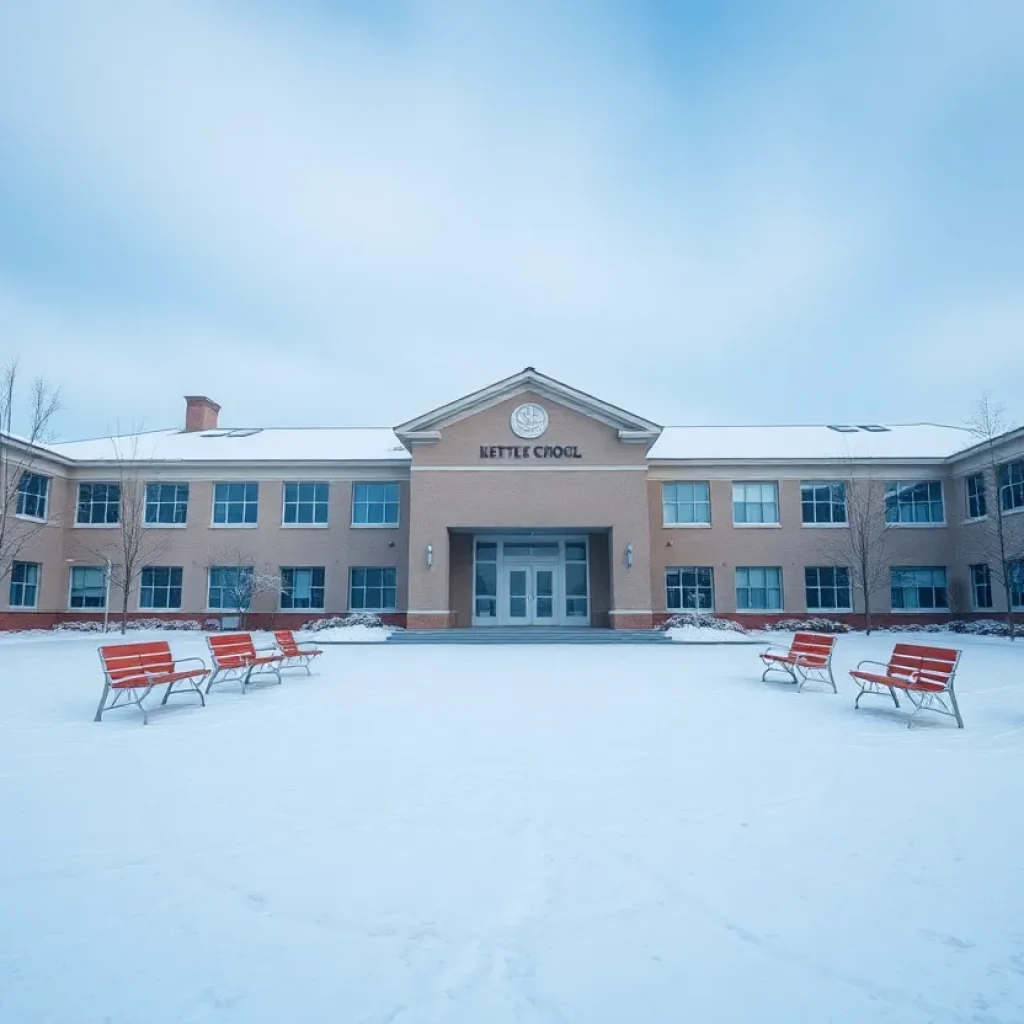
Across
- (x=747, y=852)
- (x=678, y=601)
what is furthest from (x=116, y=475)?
(x=747, y=852)

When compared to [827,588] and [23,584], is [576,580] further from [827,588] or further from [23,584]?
[23,584]

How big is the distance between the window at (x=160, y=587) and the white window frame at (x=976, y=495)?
29694 millimetres

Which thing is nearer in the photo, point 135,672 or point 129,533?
point 135,672

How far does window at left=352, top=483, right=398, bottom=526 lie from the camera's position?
88.8ft

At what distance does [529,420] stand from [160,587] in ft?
51.6

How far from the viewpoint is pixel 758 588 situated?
27.2 metres

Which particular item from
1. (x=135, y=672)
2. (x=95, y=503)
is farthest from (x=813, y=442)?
(x=95, y=503)

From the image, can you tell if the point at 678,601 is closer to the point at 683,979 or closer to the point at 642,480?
the point at 642,480

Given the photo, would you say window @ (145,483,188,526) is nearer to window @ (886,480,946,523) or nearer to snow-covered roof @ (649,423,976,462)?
snow-covered roof @ (649,423,976,462)

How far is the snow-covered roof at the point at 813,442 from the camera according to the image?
1088 inches

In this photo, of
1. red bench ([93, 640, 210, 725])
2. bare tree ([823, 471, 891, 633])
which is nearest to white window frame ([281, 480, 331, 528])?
red bench ([93, 640, 210, 725])

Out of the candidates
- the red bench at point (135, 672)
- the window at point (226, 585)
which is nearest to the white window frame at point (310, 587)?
the window at point (226, 585)

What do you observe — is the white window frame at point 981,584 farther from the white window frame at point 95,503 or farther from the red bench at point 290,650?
the white window frame at point 95,503

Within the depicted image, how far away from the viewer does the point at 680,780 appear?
634 centimetres
